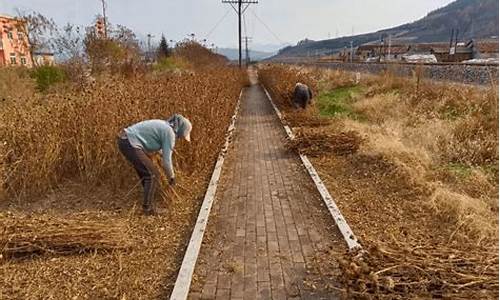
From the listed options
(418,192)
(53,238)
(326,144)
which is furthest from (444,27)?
(53,238)

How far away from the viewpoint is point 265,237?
472 centimetres

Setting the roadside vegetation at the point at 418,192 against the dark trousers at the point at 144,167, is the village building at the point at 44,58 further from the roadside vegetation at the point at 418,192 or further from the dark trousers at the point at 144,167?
the dark trousers at the point at 144,167

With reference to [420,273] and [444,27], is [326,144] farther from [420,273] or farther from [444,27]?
[444,27]

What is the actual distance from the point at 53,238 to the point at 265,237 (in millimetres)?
2371

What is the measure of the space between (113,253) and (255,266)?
5.10 ft

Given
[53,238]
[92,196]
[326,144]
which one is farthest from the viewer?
[326,144]

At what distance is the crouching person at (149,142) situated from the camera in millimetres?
4957

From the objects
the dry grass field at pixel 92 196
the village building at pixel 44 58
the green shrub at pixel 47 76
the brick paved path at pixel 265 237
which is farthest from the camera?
the village building at pixel 44 58

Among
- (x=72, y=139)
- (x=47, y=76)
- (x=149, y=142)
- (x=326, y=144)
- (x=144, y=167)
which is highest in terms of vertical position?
(x=47, y=76)

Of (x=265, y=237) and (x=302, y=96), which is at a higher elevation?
(x=302, y=96)

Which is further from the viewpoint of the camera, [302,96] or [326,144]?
[302,96]

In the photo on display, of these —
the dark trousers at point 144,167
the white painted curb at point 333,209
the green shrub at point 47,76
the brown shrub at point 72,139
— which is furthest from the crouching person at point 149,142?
the green shrub at point 47,76

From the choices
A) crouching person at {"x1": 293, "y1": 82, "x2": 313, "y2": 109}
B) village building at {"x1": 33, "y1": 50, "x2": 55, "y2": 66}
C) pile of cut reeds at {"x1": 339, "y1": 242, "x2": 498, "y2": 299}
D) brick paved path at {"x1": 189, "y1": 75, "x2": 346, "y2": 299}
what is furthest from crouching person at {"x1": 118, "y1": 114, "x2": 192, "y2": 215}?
village building at {"x1": 33, "y1": 50, "x2": 55, "y2": 66}

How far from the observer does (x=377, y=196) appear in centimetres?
604
